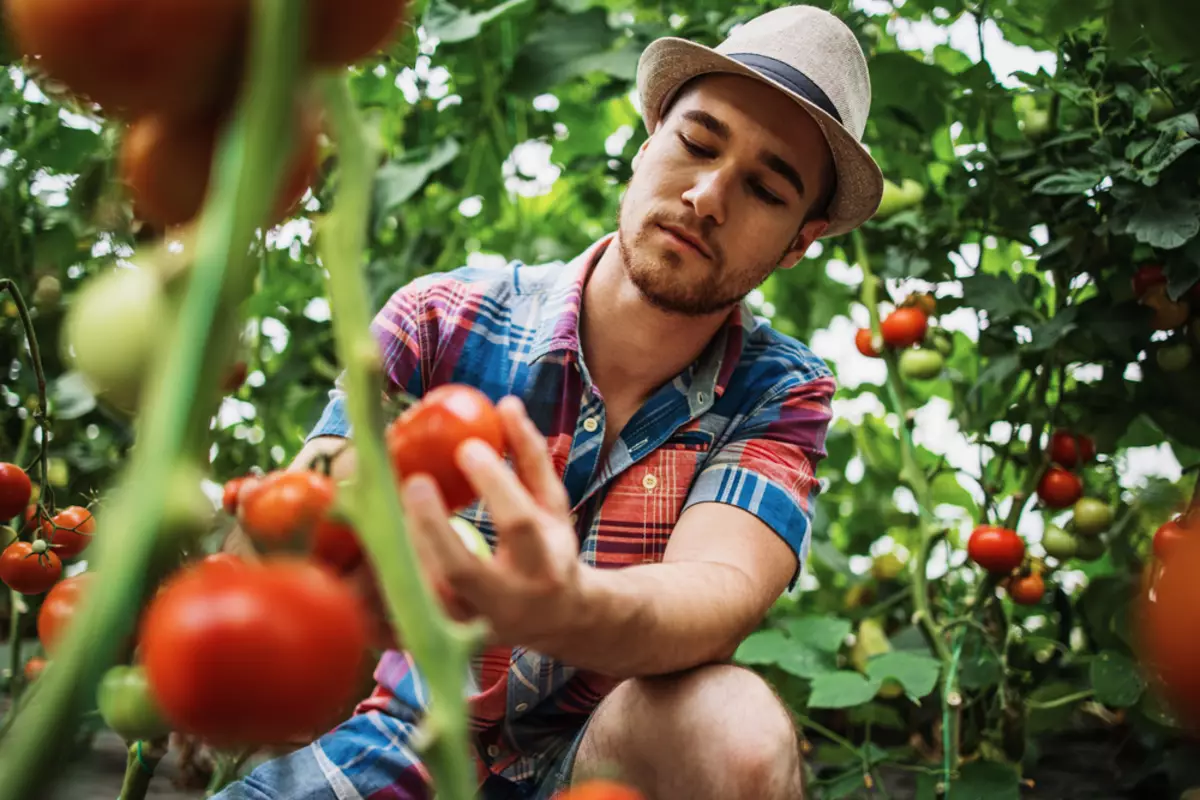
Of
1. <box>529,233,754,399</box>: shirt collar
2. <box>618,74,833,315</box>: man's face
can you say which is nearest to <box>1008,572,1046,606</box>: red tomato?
<box>529,233,754,399</box>: shirt collar

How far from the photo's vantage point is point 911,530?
7.19 feet

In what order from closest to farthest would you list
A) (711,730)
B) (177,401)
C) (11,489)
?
(177,401)
(11,489)
(711,730)

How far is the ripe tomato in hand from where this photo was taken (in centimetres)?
26

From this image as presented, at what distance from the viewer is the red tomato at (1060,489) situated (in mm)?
1689

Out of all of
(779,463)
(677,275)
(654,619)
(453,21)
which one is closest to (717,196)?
(677,275)

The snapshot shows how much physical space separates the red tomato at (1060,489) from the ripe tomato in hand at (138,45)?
165cm

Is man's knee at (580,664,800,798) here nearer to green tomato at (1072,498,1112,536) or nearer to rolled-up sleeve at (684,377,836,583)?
rolled-up sleeve at (684,377,836,583)

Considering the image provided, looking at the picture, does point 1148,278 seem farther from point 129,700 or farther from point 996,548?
point 129,700

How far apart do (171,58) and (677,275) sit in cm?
101

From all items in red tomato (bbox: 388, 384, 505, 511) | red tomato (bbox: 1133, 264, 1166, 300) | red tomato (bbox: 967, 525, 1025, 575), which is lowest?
red tomato (bbox: 967, 525, 1025, 575)

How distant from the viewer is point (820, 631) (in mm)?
1735

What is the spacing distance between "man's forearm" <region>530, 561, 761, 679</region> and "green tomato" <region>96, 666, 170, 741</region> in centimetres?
22

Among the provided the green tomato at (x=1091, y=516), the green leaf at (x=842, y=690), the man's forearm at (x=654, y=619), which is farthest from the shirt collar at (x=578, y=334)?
the green tomato at (x=1091, y=516)

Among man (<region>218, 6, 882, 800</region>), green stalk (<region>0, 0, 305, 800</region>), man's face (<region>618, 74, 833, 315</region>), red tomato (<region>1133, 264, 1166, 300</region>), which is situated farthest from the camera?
red tomato (<region>1133, 264, 1166, 300</region>)
